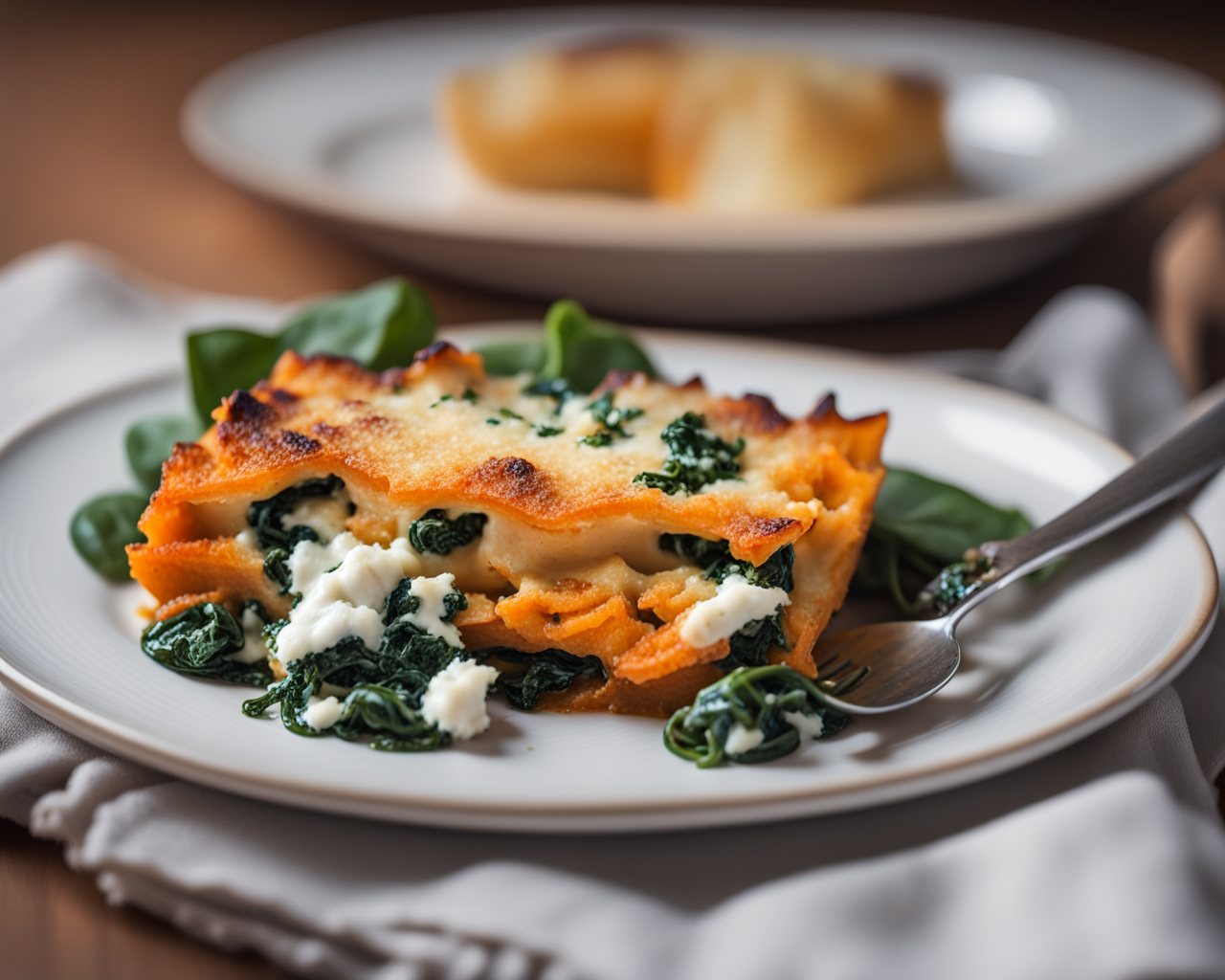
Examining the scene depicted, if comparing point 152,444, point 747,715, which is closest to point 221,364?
point 152,444

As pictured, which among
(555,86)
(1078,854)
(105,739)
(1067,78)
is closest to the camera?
(1078,854)

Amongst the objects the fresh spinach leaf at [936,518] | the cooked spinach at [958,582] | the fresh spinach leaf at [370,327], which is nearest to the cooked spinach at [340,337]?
the fresh spinach leaf at [370,327]

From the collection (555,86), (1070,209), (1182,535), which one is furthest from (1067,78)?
(1182,535)

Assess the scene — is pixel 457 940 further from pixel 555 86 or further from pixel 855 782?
pixel 555 86

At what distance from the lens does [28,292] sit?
14.2 ft

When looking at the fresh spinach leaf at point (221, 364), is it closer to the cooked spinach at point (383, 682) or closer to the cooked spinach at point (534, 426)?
the cooked spinach at point (534, 426)

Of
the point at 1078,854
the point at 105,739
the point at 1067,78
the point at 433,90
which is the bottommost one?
the point at 1067,78

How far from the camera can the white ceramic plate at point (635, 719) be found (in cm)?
194

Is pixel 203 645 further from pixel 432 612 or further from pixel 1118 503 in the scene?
pixel 1118 503

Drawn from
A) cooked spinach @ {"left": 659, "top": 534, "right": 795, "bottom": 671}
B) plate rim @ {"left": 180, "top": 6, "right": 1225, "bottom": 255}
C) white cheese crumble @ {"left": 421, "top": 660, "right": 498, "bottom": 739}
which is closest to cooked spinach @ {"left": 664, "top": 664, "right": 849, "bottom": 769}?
cooked spinach @ {"left": 659, "top": 534, "right": 795, "bottom": 671}

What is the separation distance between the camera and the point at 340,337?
11.0 feet

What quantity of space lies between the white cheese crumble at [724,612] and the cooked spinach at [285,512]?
770 mm

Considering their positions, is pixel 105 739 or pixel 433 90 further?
pixel 433 90

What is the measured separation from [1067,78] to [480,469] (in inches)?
200
